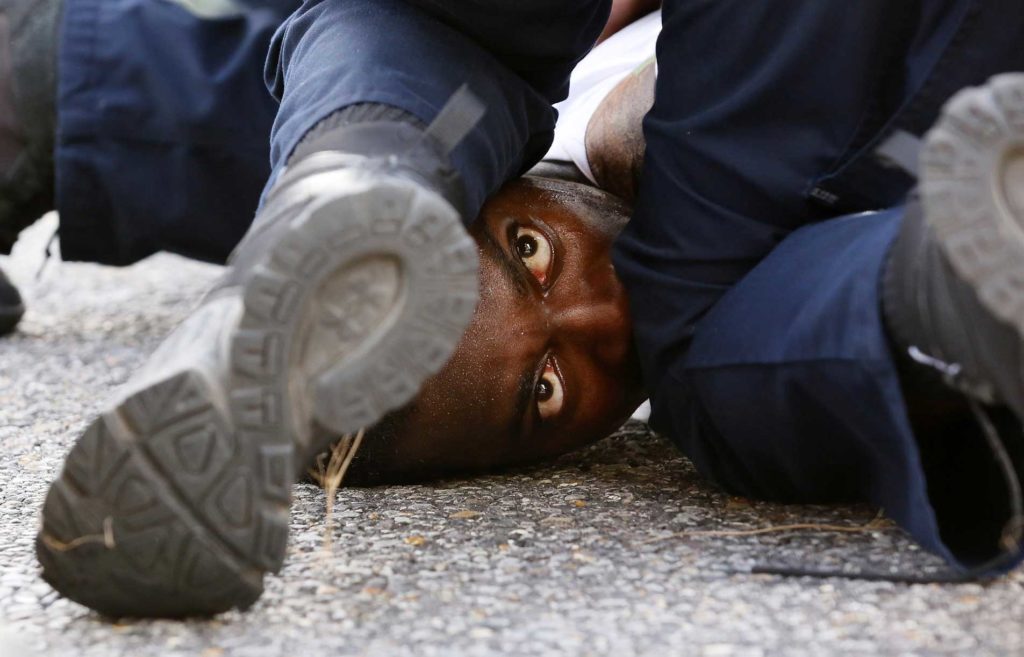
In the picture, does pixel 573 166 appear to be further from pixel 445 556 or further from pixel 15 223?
pixel 15 223

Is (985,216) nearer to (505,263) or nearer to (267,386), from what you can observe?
(267,386)

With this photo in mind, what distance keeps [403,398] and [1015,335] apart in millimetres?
375

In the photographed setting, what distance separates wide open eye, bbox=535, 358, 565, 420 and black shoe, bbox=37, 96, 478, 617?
434 mm

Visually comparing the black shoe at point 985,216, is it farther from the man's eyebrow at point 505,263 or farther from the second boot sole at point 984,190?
the man's eyebrow at point 505,263

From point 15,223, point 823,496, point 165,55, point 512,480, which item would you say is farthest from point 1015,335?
point 15,223

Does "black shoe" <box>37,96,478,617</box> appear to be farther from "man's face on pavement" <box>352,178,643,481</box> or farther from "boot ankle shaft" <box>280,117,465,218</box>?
"man's face on pavement" <box>352,178,643,481</box>

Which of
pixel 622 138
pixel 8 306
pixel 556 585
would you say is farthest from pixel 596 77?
pixel 8 306

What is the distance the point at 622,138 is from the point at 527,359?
0.35 m

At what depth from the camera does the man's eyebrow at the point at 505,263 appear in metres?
1.19

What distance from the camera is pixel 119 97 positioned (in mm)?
1741

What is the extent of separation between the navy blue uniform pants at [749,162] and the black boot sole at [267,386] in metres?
0.25

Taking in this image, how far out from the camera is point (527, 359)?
1.19m

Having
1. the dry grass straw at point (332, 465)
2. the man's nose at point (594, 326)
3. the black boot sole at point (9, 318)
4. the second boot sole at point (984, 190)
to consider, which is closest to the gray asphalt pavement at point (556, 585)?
the dry grass straw at point (332, 465)

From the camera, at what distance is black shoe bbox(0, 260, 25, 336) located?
1.98 metres
